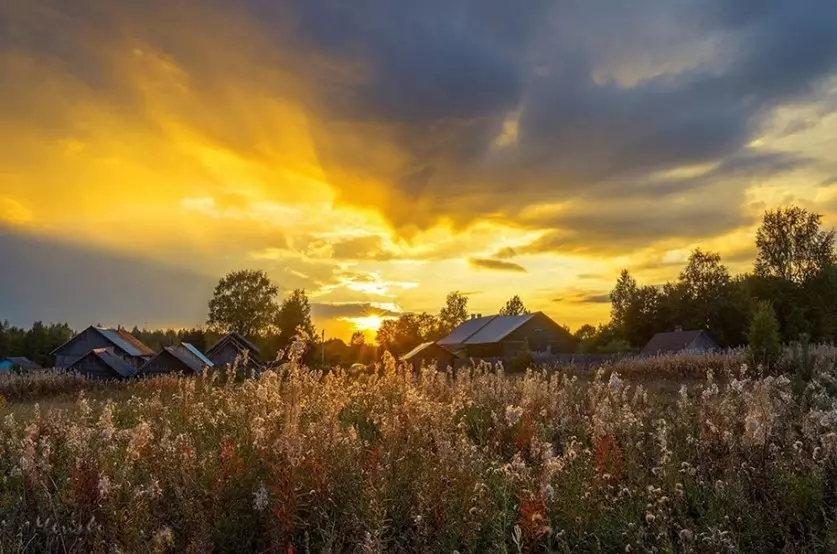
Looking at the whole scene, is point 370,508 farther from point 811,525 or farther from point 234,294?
point 234,294

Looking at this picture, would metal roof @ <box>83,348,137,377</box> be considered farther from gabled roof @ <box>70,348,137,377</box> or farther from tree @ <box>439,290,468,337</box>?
tree @ <box>439,290,468,337</box>

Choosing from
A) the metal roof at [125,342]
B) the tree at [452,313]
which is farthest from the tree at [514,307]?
the metal roof at [125,342]

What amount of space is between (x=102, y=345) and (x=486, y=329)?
37.1m

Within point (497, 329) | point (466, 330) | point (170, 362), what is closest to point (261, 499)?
point (170, 362)

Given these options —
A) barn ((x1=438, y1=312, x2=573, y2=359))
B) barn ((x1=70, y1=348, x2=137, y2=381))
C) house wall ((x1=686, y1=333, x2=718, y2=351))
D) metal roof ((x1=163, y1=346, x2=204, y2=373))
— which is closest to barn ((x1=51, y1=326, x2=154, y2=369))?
barn ((x1=70, y1=348, x2=137, y2=381))

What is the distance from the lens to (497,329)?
69.2 meters

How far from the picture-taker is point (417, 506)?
4.93m

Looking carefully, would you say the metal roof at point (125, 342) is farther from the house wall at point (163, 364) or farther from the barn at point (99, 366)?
the house wall at point (163, 364)

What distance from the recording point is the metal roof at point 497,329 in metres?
66.1

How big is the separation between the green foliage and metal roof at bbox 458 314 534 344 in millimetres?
41810

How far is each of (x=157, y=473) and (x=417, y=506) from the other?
2.24 metres

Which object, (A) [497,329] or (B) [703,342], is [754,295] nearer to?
(B) [703,342]

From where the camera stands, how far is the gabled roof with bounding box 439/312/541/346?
218ft

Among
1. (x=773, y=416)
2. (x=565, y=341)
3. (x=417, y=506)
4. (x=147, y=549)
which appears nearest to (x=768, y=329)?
(x=773, y=416)
